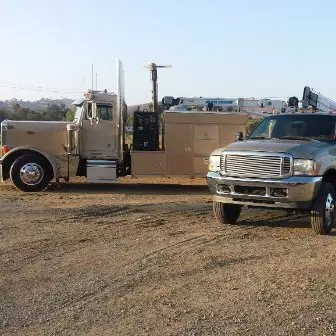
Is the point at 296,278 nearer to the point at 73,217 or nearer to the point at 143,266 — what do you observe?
the point at 143,266

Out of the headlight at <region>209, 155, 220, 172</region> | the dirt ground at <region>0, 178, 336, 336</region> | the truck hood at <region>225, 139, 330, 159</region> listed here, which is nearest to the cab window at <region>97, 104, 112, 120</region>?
the dirt ground at <region>0, 178, 336, 336</region>

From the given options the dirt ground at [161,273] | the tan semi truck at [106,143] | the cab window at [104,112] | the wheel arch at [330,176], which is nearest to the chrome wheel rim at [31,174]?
the tan semi truck at [106,143]

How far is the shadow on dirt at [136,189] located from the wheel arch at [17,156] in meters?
0.70

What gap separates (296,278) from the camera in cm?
684

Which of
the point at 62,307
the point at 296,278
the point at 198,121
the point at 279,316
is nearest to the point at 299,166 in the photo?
the point at 296,278

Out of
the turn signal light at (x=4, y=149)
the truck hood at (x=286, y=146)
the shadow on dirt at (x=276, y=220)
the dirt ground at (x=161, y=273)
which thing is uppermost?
the truck hood at (x=286, y=146)

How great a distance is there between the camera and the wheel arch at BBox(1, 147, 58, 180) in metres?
16.3

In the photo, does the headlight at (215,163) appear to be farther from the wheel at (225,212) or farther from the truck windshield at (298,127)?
the truck windshield at (298,127)

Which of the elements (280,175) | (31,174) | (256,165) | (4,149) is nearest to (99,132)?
(31,174)

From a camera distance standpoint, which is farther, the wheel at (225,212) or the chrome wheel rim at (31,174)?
the chrome wheel rim at (31,174)

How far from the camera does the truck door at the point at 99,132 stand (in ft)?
54.9

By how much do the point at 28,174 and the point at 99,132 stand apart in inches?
87.7

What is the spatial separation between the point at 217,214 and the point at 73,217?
2649mm

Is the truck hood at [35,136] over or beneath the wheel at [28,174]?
over
